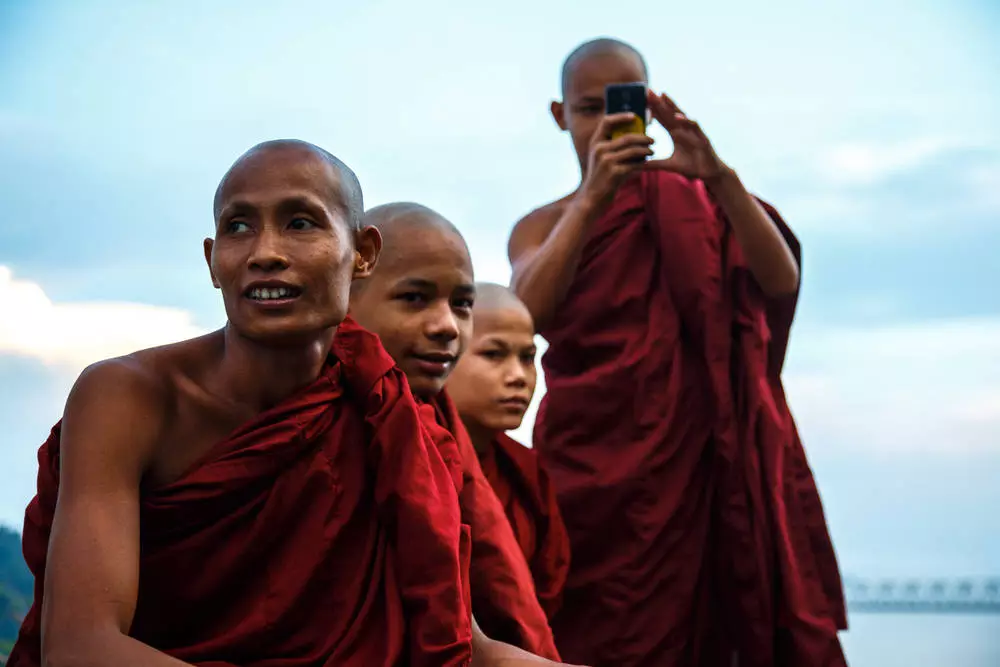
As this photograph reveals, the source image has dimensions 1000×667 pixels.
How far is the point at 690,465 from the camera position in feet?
15.2

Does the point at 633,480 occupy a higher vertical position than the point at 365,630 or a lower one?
higher

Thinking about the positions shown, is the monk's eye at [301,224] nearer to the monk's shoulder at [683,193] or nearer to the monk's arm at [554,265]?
the monk's arm at [554,265]

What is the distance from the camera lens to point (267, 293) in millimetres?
2242

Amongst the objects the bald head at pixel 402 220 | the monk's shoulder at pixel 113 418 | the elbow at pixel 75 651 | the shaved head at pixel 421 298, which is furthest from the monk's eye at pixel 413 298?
the elbow at pixel 75 651

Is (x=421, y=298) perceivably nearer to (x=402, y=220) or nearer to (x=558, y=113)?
(x=402, y=220)

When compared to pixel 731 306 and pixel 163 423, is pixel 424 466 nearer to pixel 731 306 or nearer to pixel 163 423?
pixel 163 423

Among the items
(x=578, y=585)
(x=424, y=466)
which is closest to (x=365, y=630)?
(x=424, y=466)

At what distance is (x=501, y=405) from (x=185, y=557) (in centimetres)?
170

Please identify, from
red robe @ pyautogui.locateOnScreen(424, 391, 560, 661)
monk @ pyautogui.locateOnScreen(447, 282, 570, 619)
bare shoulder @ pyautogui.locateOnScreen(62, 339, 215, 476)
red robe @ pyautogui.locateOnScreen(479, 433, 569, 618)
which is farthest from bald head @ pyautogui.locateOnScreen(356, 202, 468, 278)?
red robe @ pyautogui.locateOnScreen(479, 433, 569, 618)

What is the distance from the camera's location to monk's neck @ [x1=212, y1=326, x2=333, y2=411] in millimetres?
2314

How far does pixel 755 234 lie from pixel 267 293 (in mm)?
2673

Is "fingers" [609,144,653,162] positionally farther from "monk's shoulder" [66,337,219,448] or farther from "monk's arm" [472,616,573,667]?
"monk's shoulder" [66,337,219,448]

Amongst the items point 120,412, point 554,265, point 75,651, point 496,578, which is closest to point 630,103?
point 554,265

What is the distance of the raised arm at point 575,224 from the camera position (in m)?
4.41
